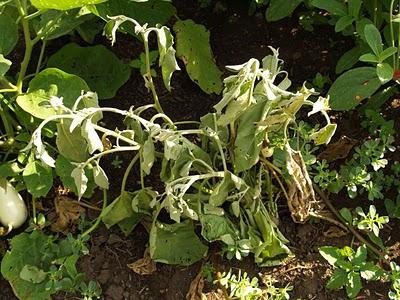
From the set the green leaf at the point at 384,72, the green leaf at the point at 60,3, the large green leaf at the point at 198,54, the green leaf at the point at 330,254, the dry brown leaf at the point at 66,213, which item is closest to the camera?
the green leaf at the point at 60,3

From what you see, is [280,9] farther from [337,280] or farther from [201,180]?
[337,280]

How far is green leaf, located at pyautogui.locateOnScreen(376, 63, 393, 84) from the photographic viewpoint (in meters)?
1.65

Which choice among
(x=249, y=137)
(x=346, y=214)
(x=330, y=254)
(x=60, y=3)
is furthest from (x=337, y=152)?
(x=60, y=3)

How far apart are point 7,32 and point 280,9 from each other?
2.17 ft

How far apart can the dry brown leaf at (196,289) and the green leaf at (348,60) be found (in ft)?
1.99

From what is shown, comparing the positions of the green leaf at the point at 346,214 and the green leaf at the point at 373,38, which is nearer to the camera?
the green leaf at the point at 373,38

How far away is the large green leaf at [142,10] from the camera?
1.89m

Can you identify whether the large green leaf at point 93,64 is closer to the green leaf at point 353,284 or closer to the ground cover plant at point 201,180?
the ground cover plant at point 201,180

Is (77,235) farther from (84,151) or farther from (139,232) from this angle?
(84,151)

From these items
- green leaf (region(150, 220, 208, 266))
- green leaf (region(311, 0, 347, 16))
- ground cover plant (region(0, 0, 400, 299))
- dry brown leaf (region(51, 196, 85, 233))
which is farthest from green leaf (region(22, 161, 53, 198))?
green leaf (region(311, 0, 347, 16))

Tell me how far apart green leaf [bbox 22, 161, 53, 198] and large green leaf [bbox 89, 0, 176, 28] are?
0.40 m

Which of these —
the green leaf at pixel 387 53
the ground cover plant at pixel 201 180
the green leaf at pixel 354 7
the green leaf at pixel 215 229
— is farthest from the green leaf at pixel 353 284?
the green leaf at pixel 354 7

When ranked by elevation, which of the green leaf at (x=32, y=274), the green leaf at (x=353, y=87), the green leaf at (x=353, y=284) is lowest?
the green leaf at (x=353, y=284)

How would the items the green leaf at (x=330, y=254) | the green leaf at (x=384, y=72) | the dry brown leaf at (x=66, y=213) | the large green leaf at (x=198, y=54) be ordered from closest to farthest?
the green leaf at (x=384, y=72)
the green leaf at (x=330, y=254)
the dry brown leaf at (x=66, y=213)
the large green leaf at (x=198, y=54)
